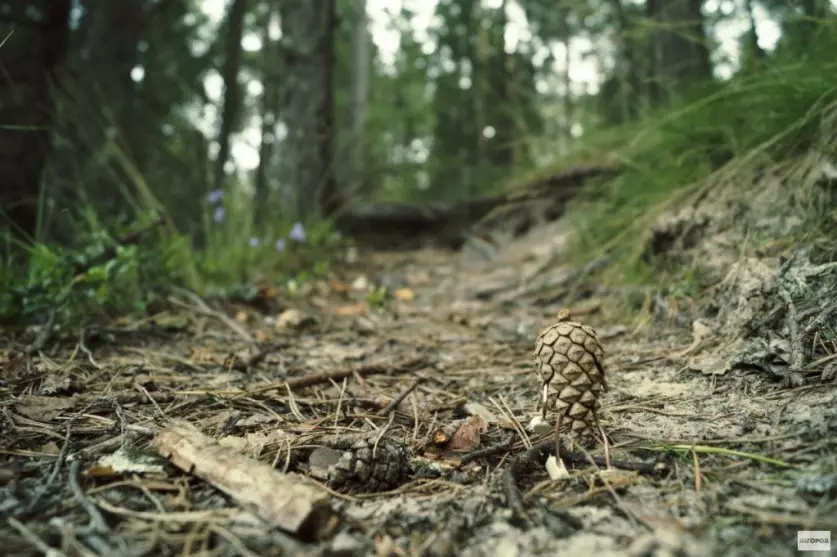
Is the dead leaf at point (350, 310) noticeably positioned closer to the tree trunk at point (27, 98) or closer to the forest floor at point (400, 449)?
the forest floor at point (400, 449)

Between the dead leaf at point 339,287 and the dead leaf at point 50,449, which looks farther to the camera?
the dead leaf at point 339,287

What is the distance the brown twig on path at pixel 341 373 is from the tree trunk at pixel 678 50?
8.84ft

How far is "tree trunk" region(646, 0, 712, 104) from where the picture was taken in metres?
3.67

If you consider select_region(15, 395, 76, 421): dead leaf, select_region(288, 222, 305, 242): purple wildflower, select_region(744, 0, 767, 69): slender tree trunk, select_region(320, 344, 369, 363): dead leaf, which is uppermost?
A: select_region(744, 0, 767, 69): slender tree trunk

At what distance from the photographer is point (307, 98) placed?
550cm

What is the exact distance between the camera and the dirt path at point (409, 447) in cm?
95

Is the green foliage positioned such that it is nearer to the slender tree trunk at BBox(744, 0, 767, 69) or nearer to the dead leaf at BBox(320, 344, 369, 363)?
the slender tree trunk at BBox(744, 0, 767, 69)

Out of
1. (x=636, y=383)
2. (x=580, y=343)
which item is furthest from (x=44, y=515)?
(x=636, y=383)

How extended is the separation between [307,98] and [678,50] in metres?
3.46

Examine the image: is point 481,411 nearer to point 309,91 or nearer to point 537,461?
point 537,461

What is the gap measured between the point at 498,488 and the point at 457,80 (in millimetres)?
10393

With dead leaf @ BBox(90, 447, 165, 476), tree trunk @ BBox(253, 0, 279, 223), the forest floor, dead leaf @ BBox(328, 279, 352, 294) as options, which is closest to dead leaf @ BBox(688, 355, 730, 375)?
the forest floor

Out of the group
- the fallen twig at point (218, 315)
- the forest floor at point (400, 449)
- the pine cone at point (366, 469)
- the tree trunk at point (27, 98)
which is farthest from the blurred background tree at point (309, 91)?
the pine cone at point (366, 469)

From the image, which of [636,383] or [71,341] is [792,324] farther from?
[71,341]
